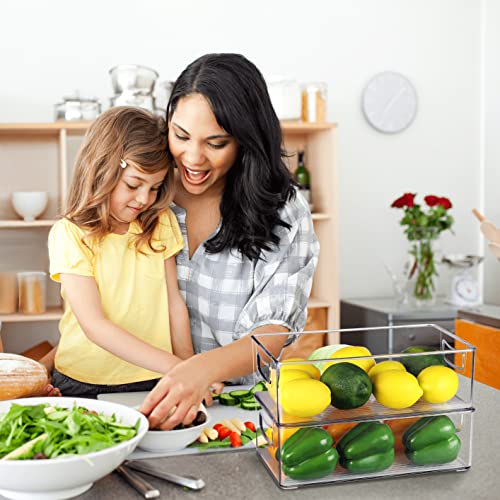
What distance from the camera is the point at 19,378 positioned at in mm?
1307

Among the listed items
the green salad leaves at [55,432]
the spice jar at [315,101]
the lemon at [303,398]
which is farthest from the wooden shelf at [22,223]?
the lemon at [303,398]

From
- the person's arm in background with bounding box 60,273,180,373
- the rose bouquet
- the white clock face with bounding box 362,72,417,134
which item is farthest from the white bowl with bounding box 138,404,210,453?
the white clock face with bounding box 362,72,417,134

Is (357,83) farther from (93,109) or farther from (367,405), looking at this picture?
(367,405)

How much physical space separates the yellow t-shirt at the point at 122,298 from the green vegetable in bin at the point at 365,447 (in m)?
0.93

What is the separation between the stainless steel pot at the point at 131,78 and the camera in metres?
3.12

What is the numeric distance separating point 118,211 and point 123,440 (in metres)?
0.94

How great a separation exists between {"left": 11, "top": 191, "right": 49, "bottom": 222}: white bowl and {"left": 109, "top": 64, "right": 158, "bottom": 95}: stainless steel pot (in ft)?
1.96

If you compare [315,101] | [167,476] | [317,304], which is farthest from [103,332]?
[315,101]

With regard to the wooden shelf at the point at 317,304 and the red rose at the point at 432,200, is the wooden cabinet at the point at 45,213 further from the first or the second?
the red rose at the point at 432,200

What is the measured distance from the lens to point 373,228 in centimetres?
393

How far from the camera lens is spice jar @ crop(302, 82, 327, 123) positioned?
11.3 feet

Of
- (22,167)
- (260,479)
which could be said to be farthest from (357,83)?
(260,479)

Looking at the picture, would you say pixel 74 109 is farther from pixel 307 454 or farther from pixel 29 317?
pixel 307 454

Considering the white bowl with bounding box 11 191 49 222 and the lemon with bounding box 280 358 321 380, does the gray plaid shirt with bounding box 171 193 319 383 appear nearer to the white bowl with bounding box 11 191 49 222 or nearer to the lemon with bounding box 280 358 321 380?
the lemon with bounding box 280 358 321 380
